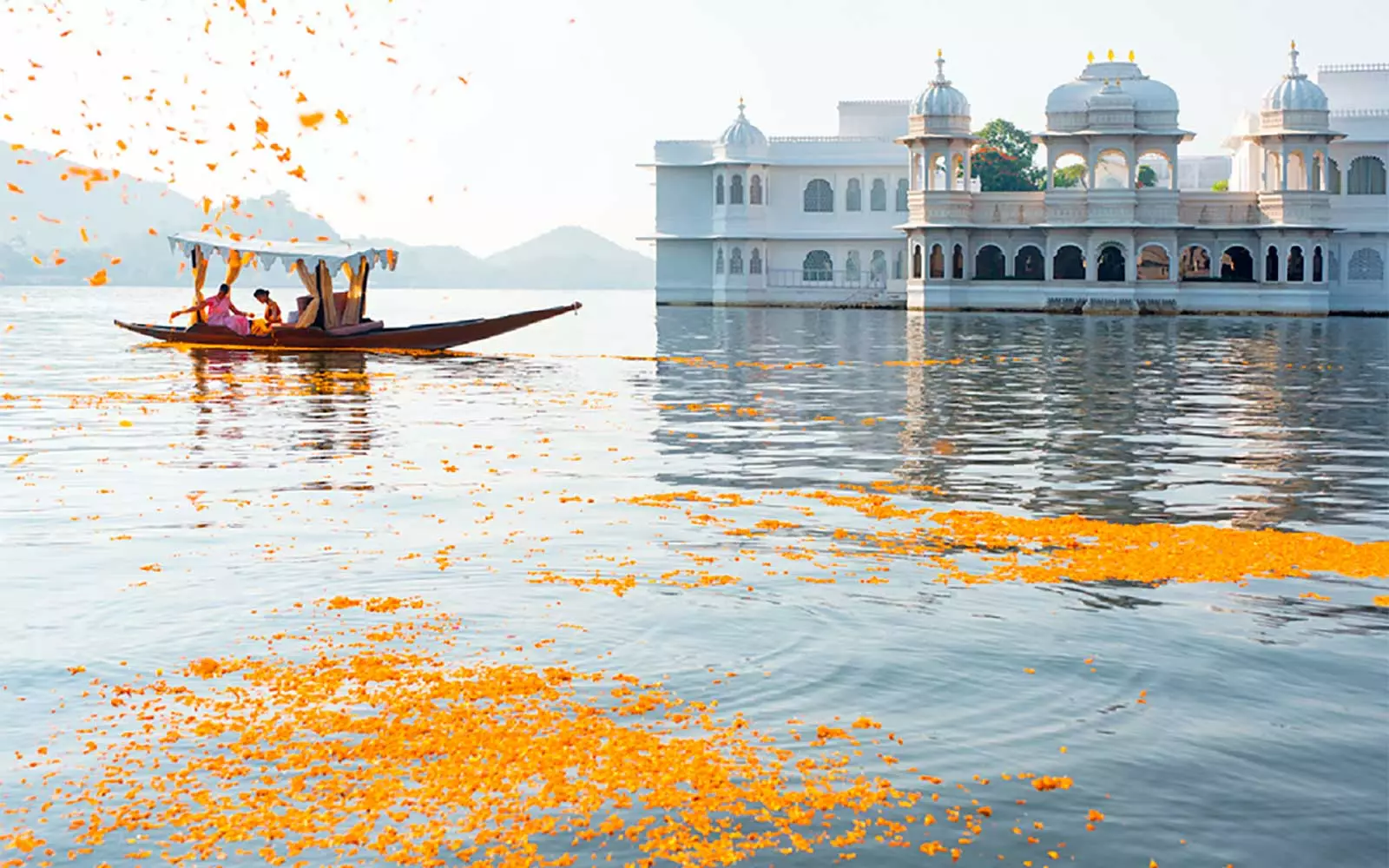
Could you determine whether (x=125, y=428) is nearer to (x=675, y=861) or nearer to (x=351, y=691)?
(x=351, y=691)

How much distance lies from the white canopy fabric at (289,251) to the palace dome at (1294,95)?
4080cm

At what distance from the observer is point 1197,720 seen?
7.04m

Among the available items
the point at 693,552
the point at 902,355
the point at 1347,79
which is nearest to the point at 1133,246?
the point at 1347,79

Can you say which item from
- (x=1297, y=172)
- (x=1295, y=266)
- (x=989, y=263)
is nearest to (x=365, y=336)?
(x=989, y=263)

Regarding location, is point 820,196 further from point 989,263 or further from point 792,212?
point 989,263

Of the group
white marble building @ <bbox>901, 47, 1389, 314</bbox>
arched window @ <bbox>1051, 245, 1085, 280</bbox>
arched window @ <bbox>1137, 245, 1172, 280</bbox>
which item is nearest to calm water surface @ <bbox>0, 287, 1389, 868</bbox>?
white marble building @ <bbox>901, 47, 1389, 314</bbox>

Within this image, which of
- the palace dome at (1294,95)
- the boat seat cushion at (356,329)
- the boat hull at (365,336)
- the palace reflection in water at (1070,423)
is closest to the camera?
the palace reflection in water at (1070,423)

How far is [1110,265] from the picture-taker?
2660 inches

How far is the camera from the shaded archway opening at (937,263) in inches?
2692

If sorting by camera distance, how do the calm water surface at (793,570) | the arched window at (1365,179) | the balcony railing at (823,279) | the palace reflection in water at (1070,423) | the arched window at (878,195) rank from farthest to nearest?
the arched window at (878,195) → the balcony railing at (823,279) → the arched window at (1365,179) → the palace reflection in water at (1070,423) → the calm water surface at (793,570)

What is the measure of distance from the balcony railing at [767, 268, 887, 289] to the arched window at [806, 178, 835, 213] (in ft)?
8.97

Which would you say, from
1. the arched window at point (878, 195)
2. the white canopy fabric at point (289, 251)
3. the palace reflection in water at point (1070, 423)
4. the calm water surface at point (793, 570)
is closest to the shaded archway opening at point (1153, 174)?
the arched window at point (878, 195)

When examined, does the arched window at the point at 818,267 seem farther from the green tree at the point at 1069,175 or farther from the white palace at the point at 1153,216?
the green tree at the point at 1069,175

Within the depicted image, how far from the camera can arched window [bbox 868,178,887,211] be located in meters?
78.2
